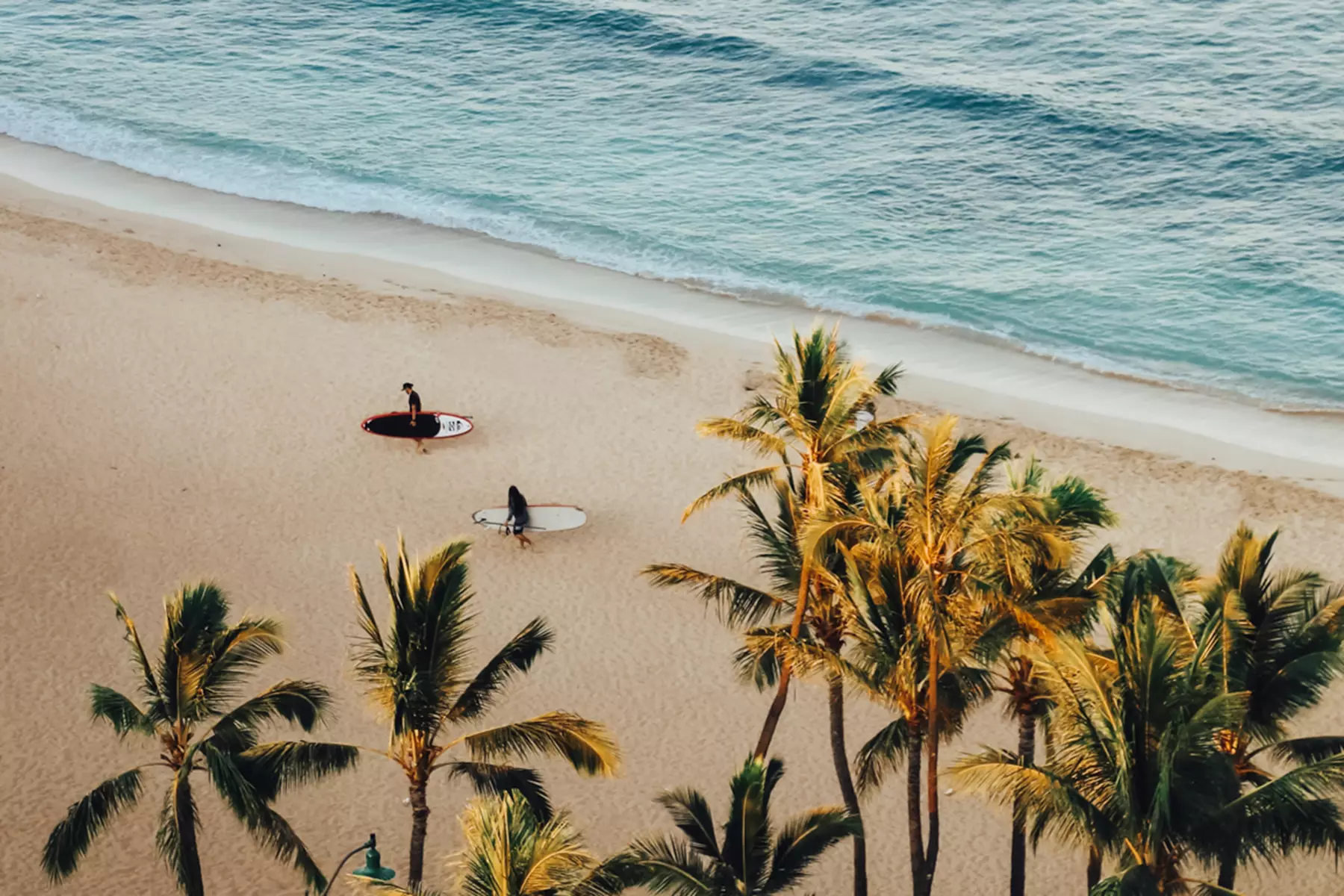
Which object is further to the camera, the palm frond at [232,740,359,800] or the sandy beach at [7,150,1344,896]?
the sandy beach at [7,150,1344,896]

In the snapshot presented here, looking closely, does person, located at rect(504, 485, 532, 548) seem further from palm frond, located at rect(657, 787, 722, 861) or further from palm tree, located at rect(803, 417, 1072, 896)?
palm frond, located at rect(657, 787, 722, 861)

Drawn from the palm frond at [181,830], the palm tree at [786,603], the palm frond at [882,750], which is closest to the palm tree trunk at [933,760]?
the palm frond at [882,750]

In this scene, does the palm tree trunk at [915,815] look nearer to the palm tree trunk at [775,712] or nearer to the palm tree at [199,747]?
the palm tree trunk at [775,712]

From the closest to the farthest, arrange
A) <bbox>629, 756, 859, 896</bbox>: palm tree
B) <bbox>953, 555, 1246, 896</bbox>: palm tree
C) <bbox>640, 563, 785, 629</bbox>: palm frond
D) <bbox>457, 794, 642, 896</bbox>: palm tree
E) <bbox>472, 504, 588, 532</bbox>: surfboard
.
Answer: <bbox>457, 794, 642, 896</bbox>: palm tree → <bbox>953, 555, 1246, 896</bbox>: palm tree → <bbox>629, 756, 859, 896</bbox>: palm tree → <bbox>640, 563, 785, 629</bbox>: palm frond → <bbox>472, 504, 588, 532</bbox>: surfboard

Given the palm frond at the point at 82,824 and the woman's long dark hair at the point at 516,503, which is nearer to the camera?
the palm frond at the point at 82,824

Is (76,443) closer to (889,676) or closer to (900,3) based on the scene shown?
(889,676)

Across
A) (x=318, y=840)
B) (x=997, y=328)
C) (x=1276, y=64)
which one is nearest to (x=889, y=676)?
(x=318, y=840)

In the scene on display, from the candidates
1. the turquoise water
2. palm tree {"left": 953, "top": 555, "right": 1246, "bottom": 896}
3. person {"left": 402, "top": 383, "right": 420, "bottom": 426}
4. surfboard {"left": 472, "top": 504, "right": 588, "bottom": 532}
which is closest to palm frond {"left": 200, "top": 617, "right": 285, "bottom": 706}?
palm tree {"left": 953, "top": 555, "right": 1246, "bottom": 896}
